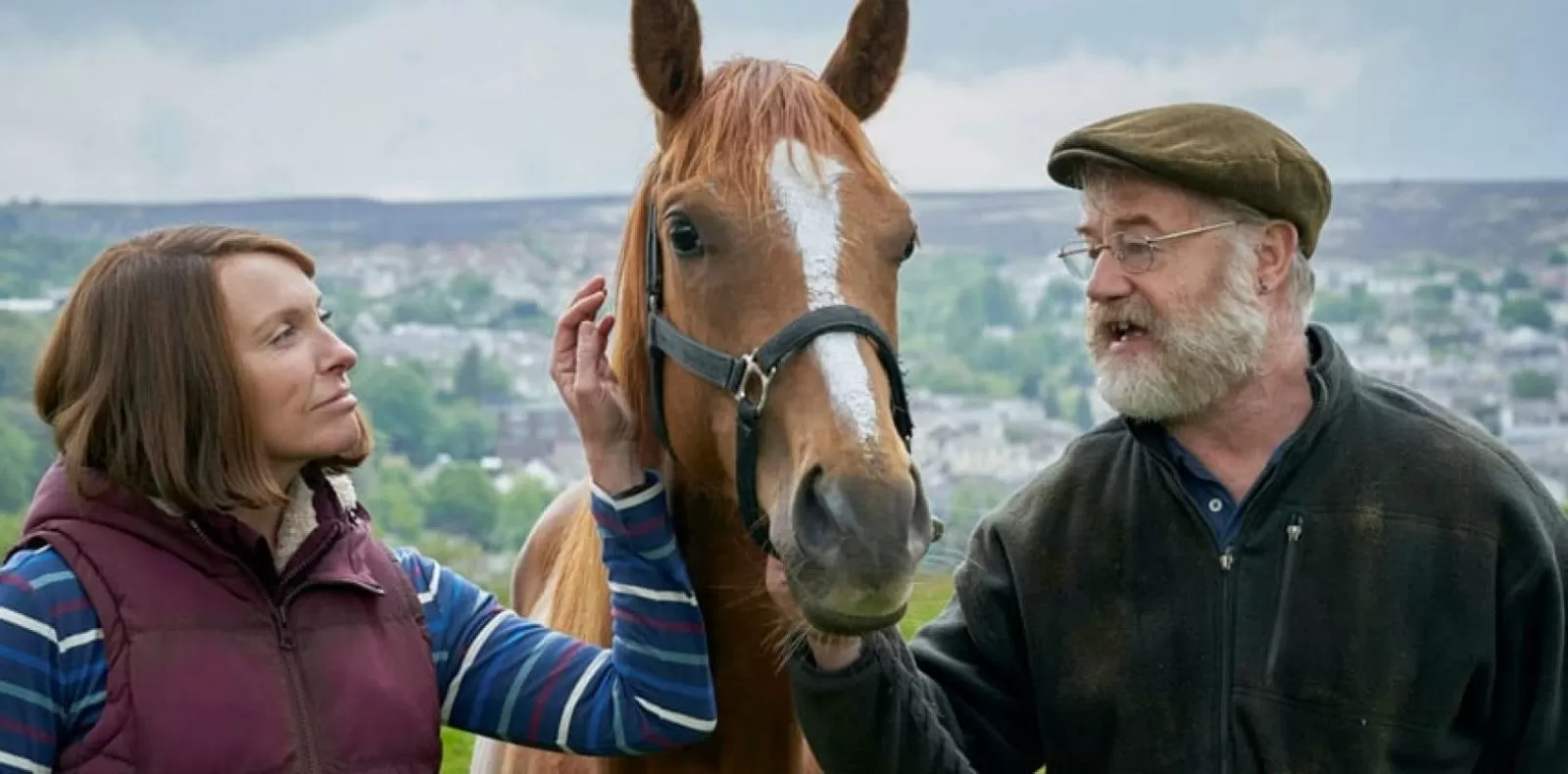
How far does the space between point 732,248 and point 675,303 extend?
0.20 metres

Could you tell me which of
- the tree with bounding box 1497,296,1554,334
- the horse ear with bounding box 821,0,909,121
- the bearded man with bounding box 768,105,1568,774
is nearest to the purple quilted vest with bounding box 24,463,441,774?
the bearded man with bounding box 768,105,1568,774

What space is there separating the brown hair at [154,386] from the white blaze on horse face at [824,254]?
0.83 metres

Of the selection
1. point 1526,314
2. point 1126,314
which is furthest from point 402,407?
point 1526,314

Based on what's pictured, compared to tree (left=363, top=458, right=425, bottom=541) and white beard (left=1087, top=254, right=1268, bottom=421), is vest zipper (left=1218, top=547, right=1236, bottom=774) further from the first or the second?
tree (left=363, top=458, right=425, bottom=541)

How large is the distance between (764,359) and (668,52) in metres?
0.67

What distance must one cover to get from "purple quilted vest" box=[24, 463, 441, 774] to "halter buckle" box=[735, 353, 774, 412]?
644 mm

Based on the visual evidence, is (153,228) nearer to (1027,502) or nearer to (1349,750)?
(1027,502)

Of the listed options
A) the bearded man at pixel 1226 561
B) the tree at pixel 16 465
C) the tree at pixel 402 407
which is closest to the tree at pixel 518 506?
the tree at pixel 402 407

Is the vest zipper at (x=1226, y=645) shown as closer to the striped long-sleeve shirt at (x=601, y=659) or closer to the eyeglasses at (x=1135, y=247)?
the eyeglasses at (x=1135, y=247)

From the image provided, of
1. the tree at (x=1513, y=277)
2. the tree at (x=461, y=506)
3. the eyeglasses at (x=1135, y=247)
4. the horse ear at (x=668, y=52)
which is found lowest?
the tree at (x=461, y=506)

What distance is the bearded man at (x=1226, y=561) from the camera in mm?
2846

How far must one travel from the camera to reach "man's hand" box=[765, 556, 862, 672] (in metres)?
2.55

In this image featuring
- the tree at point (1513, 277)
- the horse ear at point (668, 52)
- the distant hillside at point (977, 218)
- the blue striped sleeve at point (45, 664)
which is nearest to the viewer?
the blue striped sleeve at point (45, 664)

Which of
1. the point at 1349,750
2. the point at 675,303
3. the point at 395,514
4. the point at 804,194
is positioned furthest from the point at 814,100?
the point at 395,514
